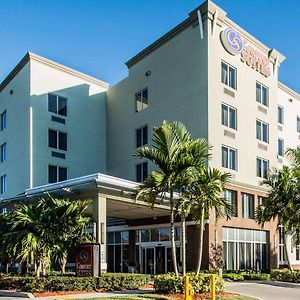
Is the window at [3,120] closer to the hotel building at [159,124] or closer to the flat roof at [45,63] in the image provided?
the hotel building at [159,124]

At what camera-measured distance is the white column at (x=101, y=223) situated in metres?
21.7

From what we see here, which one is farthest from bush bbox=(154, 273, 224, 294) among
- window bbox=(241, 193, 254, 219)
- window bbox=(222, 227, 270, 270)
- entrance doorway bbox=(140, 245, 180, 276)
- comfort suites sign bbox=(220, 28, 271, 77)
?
comfort suites sign bbox=(220, 28, 271, 77)

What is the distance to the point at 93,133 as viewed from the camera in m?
39.8

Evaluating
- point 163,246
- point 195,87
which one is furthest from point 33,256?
point 195,87

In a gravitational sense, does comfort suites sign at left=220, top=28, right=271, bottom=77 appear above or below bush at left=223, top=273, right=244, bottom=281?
above

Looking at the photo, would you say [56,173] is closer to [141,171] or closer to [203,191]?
[141,171]

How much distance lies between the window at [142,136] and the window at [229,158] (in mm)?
6472

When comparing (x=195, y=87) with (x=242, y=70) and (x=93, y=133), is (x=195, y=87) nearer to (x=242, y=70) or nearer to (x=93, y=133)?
(x=242, y=70)

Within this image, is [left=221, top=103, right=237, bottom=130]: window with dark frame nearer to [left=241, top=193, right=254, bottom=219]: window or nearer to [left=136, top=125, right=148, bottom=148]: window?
[left=241, top=193, right=254, bottom=219]: window

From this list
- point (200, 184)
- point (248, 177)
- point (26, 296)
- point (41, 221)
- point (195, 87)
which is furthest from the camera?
point (248, 177)

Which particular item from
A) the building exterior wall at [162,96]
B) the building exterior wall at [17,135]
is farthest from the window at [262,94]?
the building exterior wall at [17,135]

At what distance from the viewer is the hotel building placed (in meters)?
31.2

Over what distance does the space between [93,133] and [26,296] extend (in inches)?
942

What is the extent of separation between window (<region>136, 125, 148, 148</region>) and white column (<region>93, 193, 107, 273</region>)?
13345 mm
